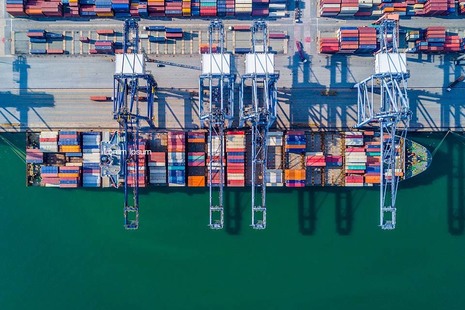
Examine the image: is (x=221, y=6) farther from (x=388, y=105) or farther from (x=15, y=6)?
(x=15, y=6)

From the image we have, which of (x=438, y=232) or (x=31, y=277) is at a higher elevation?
(x=438, y=232)

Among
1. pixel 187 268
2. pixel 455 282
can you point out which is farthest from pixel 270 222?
pixel 455 282

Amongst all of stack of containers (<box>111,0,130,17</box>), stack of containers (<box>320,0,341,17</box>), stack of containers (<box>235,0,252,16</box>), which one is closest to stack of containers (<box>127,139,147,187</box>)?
stack of containers (<box>111,0,130,17</box>)

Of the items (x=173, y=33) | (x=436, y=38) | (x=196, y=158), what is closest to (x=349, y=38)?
(x=436, y=38)

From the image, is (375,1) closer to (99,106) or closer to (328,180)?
(328,180)

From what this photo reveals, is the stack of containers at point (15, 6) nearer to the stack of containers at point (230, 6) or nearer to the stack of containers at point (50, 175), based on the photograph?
the stack of containers at point (50, 175)

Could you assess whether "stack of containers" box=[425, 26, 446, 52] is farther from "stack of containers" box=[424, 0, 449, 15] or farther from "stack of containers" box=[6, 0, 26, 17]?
"stack of containers" box=[6, 0, 26, 17]

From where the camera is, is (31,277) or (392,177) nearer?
(392,177)

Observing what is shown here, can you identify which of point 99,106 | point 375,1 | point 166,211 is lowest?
point 166,211
